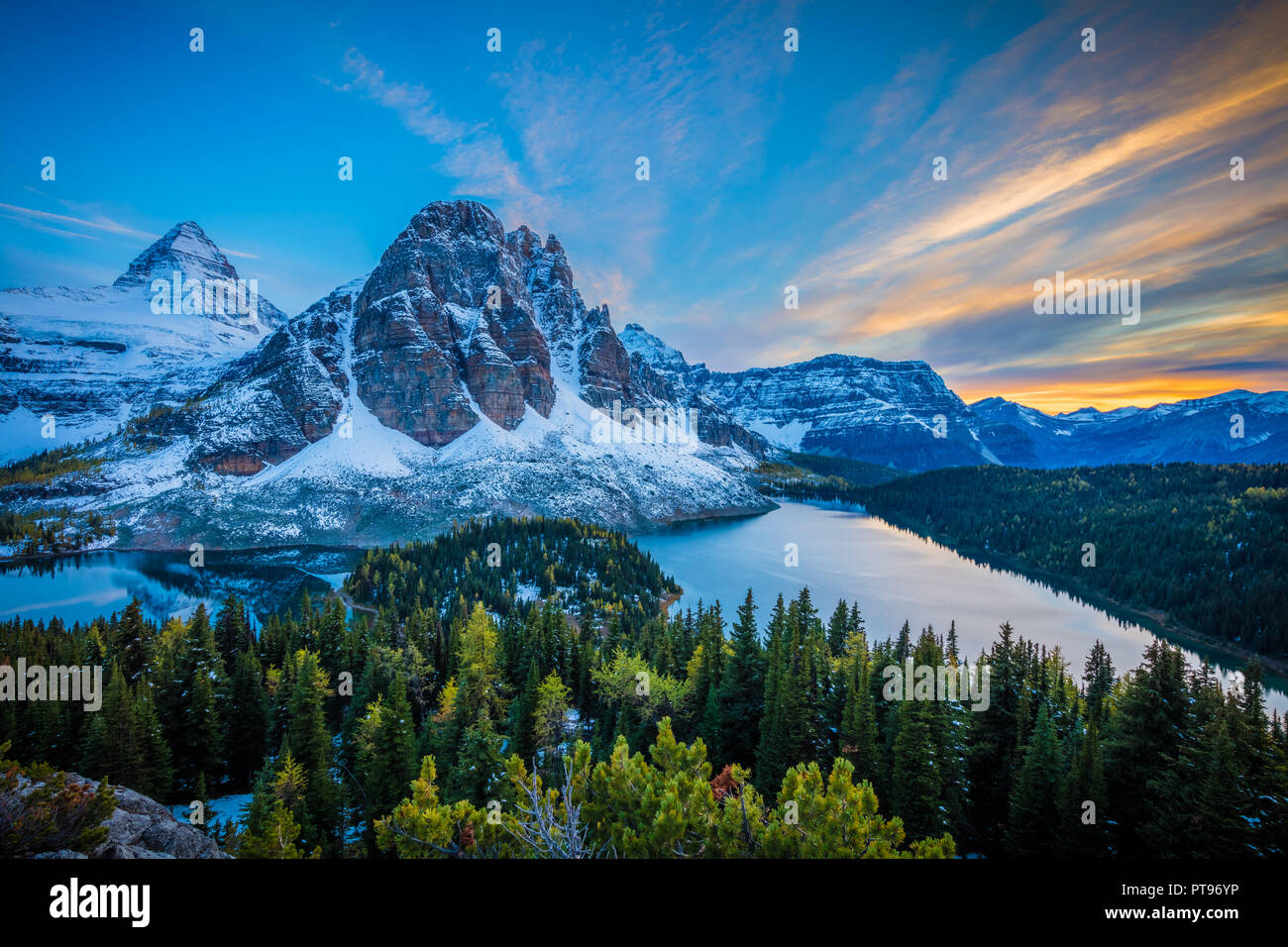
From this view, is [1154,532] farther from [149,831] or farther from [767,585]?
[149,831]

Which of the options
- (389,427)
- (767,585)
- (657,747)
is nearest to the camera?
(657,747)

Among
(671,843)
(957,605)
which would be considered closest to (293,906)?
(671,843)

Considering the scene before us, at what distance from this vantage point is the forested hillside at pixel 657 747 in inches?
444

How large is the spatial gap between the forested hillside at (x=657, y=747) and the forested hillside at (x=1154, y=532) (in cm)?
5497

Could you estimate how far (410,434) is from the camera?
146 meters

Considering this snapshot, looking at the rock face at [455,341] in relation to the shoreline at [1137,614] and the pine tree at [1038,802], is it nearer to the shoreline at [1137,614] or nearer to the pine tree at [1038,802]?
the shoreline at [1137,614]

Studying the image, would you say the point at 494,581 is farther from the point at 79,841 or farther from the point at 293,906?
the point at 293,906

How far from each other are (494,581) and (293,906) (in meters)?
70.8

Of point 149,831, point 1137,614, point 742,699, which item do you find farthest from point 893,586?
point 149,831

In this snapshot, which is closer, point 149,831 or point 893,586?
point 149,831

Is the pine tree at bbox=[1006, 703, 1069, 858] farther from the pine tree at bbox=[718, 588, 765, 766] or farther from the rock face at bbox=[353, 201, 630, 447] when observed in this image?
the rock face at bbox=[353, 201, 630, 447]

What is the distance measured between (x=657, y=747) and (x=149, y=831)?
37.3 feet

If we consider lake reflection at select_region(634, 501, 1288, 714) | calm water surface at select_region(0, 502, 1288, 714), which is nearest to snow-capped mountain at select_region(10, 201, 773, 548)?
calm water surface at select_region(0, 502, 1288, 714)

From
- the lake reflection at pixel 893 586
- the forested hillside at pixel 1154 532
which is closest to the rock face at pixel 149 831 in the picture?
the lake reflection at pixel 893 586
